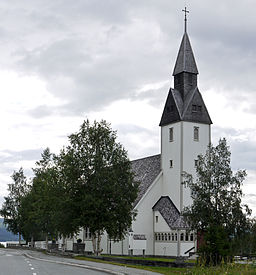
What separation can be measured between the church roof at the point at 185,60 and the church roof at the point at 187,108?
2382 millimetres

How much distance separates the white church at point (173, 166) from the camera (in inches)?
2078

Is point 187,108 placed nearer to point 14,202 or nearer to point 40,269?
point 40,269

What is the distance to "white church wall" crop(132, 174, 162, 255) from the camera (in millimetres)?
54375

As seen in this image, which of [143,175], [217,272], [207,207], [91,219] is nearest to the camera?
[217,272]

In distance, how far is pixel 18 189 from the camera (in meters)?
90.5

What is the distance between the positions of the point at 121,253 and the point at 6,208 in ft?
130

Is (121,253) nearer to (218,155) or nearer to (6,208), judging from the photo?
(218,155)

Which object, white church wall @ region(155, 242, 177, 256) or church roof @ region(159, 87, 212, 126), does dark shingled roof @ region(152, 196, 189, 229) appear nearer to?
white church wall @ region(155, 242, 177, 256)

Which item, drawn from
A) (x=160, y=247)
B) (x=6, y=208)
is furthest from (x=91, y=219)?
(x=6, y=208)

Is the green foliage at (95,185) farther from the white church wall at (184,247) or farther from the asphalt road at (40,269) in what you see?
the asphalt road at (40,269)

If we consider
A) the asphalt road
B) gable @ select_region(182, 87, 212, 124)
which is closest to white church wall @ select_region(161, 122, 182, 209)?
gable @ select_region(182, 87, 212, 124)

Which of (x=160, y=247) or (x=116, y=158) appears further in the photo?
(x=160, y=247)

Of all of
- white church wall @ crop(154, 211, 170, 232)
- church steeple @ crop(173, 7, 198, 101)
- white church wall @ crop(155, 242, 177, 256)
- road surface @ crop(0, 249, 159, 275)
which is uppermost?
church steeple @ crop(173, 7, 198, 101)

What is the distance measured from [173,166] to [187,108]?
255 inches
